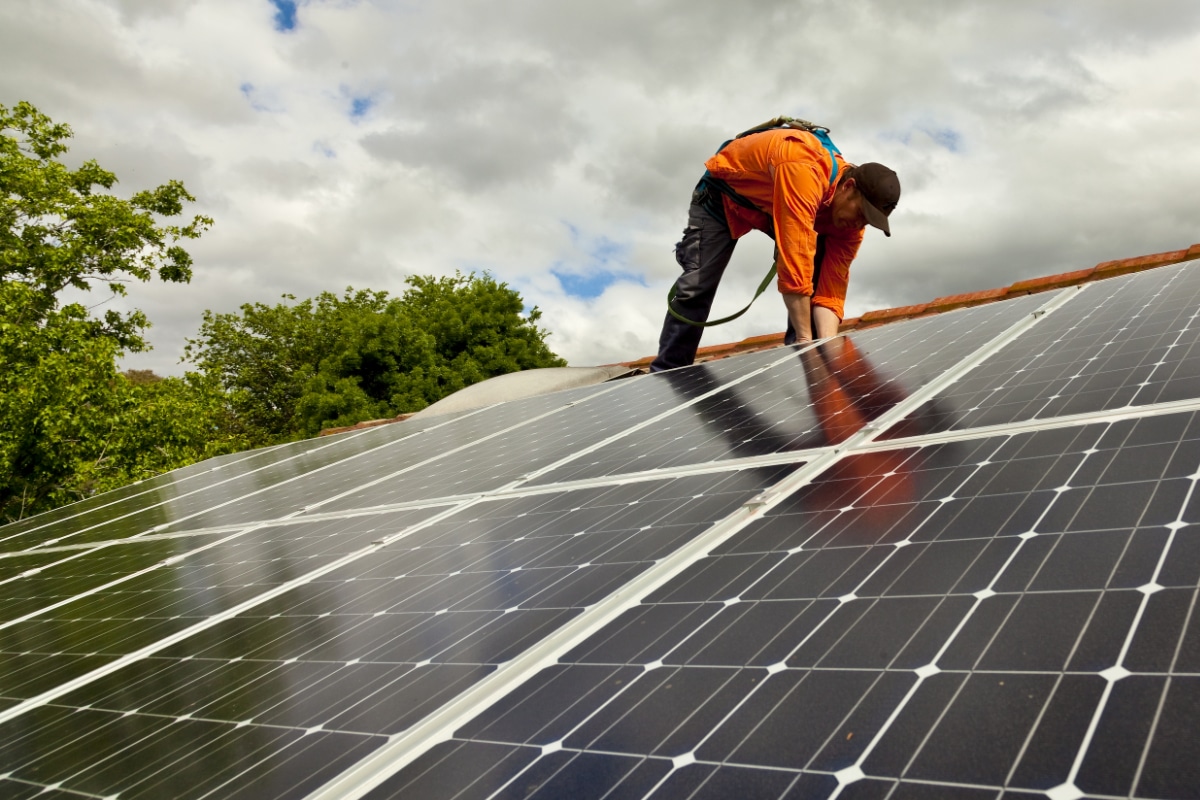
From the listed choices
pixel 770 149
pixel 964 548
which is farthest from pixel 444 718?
pixel 770 149

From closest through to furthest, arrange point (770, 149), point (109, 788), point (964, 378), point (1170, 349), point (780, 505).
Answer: point (109, 788) < point (780, 505) < point (1170, 349) < point (964, 378) < point (770, 149)

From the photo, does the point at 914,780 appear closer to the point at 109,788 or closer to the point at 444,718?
the point at 444,718

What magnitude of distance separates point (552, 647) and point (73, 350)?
72.5ft

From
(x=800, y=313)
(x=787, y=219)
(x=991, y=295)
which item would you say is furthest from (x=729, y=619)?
(x=991, y=295)

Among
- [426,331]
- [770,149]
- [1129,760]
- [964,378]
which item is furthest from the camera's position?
[426,331]

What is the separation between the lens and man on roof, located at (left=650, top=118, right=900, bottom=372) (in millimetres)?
7574

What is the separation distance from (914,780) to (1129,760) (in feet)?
0.96

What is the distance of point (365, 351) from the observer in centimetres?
3759

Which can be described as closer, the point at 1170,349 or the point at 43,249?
the point at 1170,349

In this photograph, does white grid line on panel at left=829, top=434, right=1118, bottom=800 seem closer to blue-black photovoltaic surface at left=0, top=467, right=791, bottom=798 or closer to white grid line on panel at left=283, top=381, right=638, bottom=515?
blue-black photovoltaic surface at left=0, top=467, right=791, bottom=798

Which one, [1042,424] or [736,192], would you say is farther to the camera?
[736,192]

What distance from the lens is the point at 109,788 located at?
2303 mm

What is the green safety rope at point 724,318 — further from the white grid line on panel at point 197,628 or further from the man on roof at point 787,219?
the white grid line on panel at point 197,628

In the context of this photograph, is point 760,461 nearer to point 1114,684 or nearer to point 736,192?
point 1114,684
